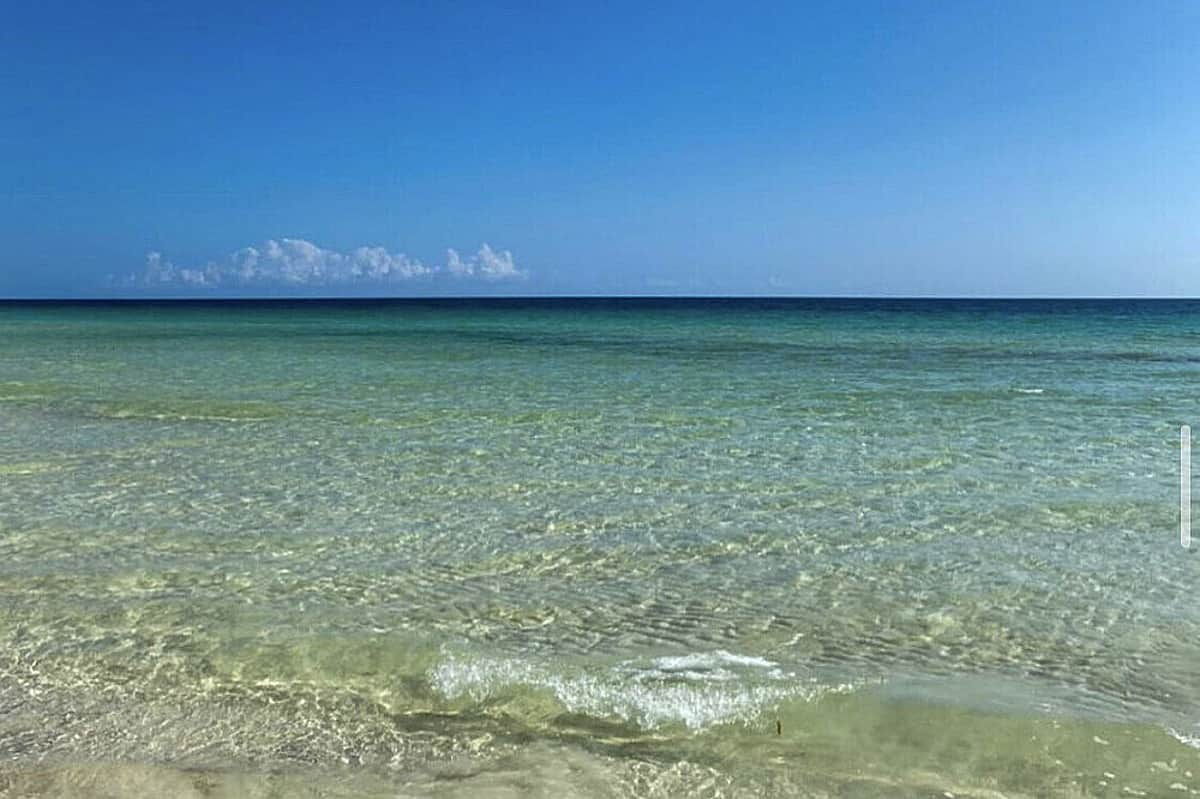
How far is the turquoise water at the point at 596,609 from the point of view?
4258 mm

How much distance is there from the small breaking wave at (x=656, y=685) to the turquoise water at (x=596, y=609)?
0.02 metres

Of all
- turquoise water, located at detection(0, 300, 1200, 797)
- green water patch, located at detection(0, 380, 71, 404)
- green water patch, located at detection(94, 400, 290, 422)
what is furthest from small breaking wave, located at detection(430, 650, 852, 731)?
green water patch, located at detection(0, 380, 71, 404)

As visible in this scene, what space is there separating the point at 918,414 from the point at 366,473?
31.9 ft

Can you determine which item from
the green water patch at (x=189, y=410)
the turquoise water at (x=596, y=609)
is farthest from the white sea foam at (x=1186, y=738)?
the green water patch at (x=189, y=410)

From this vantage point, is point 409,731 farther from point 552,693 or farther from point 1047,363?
point 1047,363

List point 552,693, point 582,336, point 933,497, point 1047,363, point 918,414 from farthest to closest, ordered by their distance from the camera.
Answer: point 582,336, point 1047,363, point 918,414, point 933,497, point 552,693

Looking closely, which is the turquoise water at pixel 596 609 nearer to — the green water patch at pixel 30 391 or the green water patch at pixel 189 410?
the green water patch at pixel 189 410

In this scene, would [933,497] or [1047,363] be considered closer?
[933,497]

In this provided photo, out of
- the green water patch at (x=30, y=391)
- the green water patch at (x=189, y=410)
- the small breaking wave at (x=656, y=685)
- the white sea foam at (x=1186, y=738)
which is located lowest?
the white sea foam at (x=1186, y=738)

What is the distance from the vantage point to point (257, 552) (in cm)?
755

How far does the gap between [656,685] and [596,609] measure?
1.30 metres

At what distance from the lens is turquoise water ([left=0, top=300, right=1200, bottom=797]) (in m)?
4.26

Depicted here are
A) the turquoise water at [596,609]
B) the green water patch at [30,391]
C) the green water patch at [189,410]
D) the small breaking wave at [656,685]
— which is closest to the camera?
the turquoise water at [596,609]

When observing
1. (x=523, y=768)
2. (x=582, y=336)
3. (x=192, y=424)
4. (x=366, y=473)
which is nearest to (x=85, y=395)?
(x=192, y=424)
